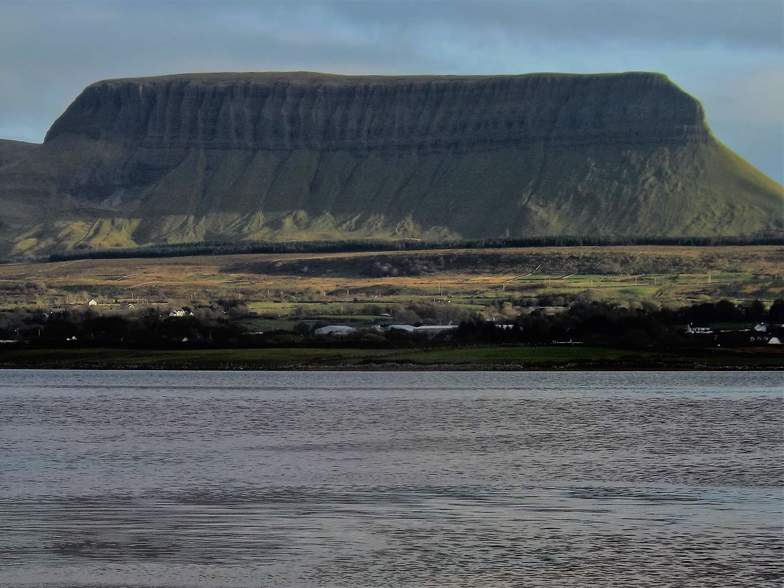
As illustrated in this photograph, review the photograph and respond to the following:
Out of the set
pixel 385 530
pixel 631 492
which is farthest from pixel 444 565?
pixel 631 492

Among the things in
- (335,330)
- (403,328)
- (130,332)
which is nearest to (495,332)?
(403,328)

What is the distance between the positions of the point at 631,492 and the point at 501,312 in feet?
454

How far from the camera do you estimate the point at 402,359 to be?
14112 centimetres

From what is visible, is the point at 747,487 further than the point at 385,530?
Yes

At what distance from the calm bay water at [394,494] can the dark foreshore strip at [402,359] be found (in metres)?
34.8

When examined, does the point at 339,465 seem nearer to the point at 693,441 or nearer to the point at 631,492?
the point at 631,492

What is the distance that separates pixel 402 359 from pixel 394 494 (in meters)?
89.1

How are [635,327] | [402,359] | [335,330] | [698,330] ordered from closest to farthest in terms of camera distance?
[402,359], [635,327], [698,330], [335,330]

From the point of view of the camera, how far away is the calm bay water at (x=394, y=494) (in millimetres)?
38594

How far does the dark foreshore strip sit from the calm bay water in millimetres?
34756

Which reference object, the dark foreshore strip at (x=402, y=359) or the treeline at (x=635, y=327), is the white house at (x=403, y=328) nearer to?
the treeline at (x=635, y=327)

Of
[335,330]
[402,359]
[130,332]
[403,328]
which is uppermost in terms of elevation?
[403,328]

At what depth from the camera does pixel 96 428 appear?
80688 mm

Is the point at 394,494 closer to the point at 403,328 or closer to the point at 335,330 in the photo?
the point at 335,330
